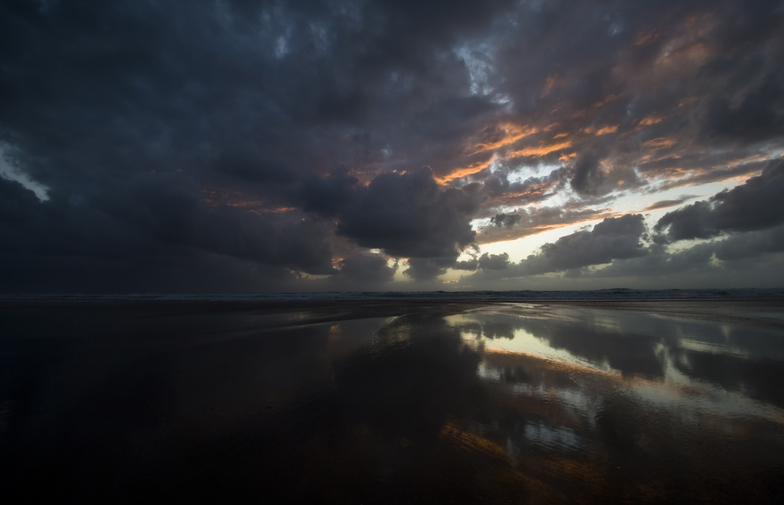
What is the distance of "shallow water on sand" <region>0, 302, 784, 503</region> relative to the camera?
11.8 ft

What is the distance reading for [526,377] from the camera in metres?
7.52

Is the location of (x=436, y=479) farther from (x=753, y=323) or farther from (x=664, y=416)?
(x=753, y=323)

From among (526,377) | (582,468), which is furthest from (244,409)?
(526,377)

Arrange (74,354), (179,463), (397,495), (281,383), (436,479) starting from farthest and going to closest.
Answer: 1. (74,354)
2. (281,383)
3. (179,463)
4. (436,479)
5. (397,495)

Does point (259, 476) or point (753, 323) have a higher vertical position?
point (753, 323)

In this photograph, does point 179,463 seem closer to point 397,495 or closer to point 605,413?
point 397,495

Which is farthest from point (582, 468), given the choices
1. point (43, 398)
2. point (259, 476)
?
point (43, 398)

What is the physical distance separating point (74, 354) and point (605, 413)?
15370 millimetres

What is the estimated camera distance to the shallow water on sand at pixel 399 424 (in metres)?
3.61

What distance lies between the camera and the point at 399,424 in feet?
16.9

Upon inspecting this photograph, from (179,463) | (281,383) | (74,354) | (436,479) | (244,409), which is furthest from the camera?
(74,354)

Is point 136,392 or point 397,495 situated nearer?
point 397,495

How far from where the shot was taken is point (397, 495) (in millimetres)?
3418

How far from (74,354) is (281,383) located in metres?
8.67
